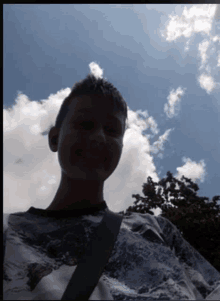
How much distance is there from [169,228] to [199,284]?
0.59 metres

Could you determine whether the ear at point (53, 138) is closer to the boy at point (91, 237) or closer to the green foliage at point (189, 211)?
the boy at point (91, 237)

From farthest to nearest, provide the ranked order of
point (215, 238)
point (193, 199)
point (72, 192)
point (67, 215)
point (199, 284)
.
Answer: point (193, 199) < point (215, 238) < point (72, 192) < point (67, 215) < point (199, 284)

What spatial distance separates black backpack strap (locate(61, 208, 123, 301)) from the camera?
1.40 meters

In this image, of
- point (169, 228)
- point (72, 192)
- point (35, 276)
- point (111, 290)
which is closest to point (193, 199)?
point (169, 228)

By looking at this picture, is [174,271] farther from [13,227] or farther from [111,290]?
[13,227]

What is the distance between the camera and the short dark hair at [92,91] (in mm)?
2654

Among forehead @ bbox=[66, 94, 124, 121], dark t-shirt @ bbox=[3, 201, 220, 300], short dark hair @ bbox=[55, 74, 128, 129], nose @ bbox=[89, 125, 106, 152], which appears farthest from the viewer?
short dark hair @ bbox=[55, 74, 128, 129]

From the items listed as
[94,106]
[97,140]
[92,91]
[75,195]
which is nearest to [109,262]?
[75,195]

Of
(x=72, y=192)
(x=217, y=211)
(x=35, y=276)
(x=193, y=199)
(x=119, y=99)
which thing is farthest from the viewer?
(x=193, y=199)

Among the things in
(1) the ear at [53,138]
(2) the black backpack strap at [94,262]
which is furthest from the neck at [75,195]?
(1) the ear at [53,138]

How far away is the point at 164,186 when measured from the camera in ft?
15.9

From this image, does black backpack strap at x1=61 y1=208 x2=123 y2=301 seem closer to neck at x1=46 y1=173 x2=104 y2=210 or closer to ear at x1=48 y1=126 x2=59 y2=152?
neck at x1=46 y1=173 x2=104 y2=210

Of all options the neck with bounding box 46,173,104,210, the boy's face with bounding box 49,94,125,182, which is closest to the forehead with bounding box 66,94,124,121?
the boy's face with bounding box 49,94,125,182

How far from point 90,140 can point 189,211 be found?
2674mm
